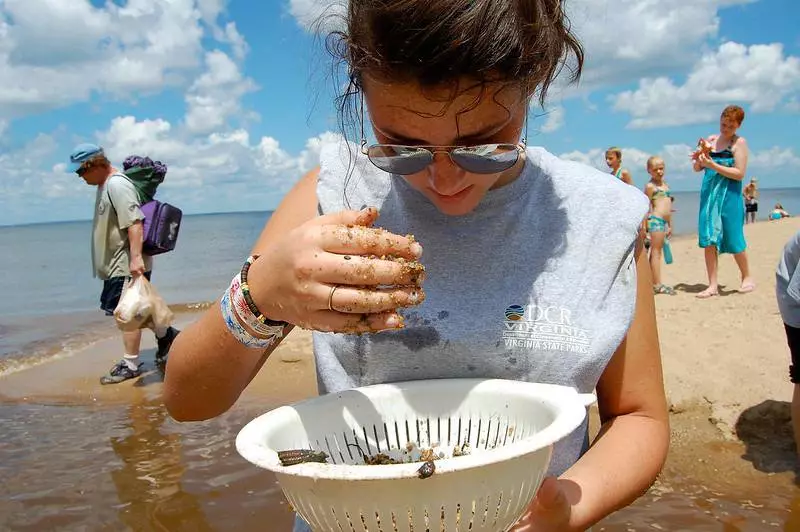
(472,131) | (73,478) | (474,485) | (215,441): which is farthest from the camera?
(215,441)

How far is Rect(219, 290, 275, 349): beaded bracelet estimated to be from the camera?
4.36ft

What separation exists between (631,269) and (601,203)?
18 centimetres

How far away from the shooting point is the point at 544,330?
1.53 m

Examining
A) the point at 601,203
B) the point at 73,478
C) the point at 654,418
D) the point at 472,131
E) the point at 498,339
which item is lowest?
the point at 73,478

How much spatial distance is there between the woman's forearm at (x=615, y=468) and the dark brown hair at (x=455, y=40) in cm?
83

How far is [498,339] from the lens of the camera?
1542 mm

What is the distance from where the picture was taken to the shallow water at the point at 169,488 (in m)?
3.75

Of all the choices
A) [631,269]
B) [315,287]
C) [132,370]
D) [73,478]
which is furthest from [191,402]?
[132,370]

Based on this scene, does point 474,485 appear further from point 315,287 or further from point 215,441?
point 215,441

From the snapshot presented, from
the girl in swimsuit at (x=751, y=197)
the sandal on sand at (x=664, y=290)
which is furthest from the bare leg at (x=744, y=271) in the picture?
the girl in swimsuit at (x=751, y=197)

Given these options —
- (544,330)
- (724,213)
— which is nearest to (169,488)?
(544,330)

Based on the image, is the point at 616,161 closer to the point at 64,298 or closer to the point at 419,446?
the point at 419,446

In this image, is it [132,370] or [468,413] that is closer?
[468,413]

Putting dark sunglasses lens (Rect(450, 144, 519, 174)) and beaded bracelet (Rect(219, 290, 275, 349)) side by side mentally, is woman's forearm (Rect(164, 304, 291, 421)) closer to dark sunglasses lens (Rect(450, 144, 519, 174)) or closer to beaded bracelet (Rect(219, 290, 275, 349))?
beaded bracelet (Rect(219, 290, 275, 349))
